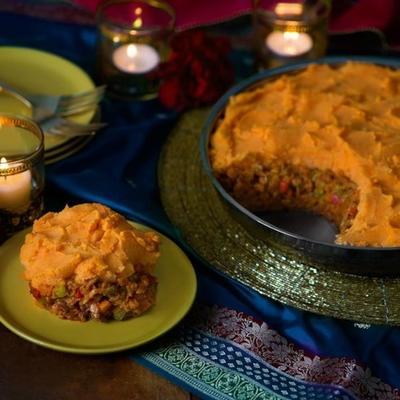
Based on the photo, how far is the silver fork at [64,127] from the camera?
6.89ft

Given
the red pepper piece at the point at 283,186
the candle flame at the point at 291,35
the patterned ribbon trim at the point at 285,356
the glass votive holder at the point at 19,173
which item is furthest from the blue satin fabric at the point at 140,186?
the candle flame at the point at 291,35

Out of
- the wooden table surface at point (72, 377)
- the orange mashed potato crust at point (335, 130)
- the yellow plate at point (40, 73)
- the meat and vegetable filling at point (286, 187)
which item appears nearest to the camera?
the wooden table surface at point (72, 377)

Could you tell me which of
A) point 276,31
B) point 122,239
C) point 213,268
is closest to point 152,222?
point 213,268

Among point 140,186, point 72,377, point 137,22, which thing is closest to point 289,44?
point 137,22

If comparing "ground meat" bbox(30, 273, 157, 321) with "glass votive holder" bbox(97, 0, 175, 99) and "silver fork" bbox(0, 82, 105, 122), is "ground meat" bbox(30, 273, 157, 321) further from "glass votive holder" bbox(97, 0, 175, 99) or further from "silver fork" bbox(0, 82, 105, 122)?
"glass votive holder" bbox(97, 0, 175, 99)

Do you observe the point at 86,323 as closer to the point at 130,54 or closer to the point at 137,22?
the point at 130,54

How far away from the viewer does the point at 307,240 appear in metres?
1.75

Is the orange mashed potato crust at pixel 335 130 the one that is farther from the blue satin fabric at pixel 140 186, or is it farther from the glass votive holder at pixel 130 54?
the glass votive holder at pixel 130 54

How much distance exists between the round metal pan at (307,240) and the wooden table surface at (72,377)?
1.23ft

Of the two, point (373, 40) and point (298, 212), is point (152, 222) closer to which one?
point (298, 212)

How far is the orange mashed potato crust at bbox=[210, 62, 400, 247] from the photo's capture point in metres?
1.89

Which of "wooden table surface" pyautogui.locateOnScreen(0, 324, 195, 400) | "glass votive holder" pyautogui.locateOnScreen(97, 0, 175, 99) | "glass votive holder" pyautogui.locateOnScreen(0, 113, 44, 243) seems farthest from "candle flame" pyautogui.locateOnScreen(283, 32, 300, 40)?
"wooden table surface" pyautogui.locateOnScreen(0, 324, 195, 400)

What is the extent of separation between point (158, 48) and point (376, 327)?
0.97 meters

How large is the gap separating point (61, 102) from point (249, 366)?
863 mm
